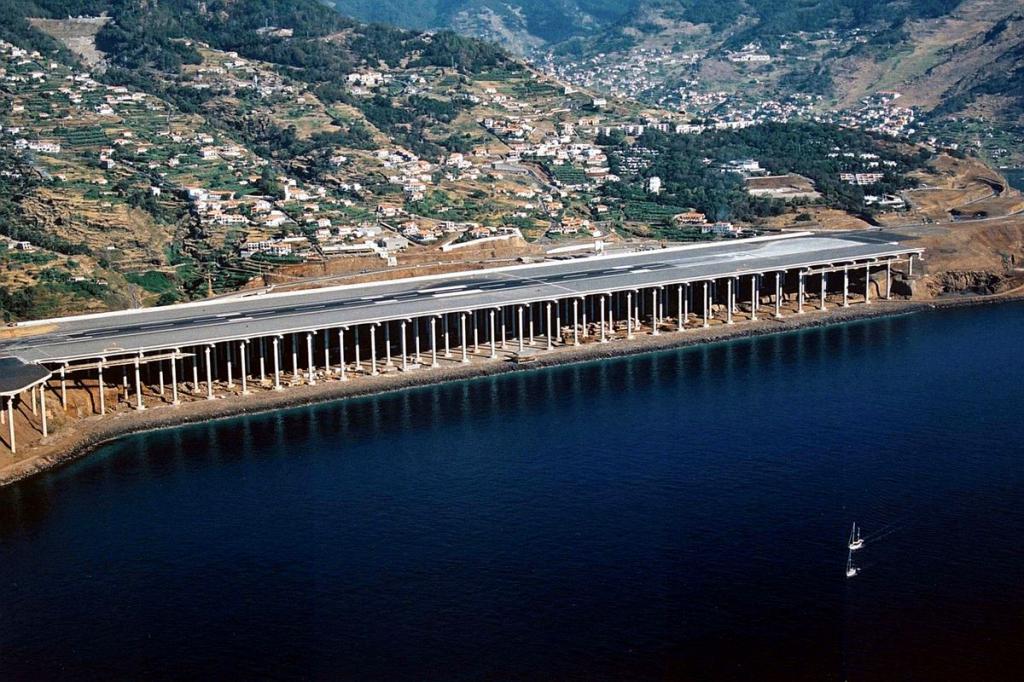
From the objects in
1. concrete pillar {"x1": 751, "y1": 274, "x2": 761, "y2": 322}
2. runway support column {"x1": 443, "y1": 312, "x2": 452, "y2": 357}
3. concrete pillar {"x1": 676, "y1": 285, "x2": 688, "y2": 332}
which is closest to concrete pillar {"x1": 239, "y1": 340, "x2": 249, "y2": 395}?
runway support column {"x1": 443, "y1": 312, "x2": 452, "y2": 357}

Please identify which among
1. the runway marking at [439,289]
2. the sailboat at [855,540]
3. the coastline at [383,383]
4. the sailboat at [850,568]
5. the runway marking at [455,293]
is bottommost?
the sailboat at [850,568]

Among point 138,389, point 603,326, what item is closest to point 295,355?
point 138,389

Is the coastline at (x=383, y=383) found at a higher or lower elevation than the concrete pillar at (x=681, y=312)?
lower

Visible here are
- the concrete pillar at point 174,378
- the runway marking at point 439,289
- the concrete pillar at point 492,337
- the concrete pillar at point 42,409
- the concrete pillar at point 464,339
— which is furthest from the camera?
the runway marking at point 439,289

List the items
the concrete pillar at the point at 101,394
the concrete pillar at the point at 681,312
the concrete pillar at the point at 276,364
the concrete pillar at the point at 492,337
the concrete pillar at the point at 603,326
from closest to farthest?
the concrete pillar at the point at 101,394, the concrete pillar at the point at 276,364, the concrete pillar at the point at 492,337, the concrete pillar at the point at 603,326, the concrete pillar at the point at 681,312

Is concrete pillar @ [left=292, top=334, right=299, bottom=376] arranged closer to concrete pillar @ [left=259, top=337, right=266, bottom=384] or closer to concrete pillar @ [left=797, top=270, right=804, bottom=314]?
concrete pillar @ [left=259, top=337, right=266, bottom=384]

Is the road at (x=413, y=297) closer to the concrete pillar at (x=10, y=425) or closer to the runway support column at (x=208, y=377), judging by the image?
the runway support column at (x=208, y=377)

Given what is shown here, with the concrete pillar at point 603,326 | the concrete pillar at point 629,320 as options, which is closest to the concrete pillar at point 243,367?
the concrete pillar at point 603,326
